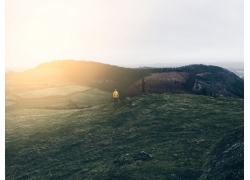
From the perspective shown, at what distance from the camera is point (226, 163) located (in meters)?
15.6

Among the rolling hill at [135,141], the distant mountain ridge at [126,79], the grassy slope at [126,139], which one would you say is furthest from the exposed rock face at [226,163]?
Result: the distant mountain ridge at [126,79]

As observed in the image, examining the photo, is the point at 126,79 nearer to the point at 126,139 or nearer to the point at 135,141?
the point at 126,139

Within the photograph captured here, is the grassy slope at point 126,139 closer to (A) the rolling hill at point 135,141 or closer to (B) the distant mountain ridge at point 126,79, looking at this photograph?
(A) the rolling hill at point 135,141

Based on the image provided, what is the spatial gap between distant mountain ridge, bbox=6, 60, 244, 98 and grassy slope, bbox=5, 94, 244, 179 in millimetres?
38987

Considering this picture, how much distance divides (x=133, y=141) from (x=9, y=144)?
17.6m

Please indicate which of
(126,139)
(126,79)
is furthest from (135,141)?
(126,79)

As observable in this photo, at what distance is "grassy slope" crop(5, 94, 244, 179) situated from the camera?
19828 mm

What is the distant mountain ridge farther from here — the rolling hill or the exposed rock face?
the exposed rock face

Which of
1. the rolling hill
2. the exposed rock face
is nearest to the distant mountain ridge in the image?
the rolling hill

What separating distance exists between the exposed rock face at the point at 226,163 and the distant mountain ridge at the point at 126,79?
59.4 m

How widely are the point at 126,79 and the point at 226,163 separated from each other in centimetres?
9987

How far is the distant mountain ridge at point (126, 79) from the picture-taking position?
9544 cm

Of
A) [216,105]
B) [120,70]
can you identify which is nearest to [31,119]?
[216,105]

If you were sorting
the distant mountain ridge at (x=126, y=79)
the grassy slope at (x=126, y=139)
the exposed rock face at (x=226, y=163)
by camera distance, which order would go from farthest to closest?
the distant mountain ridge at (x=126, y=79)
the grassy slope at (x=126, y=139)
the exposed rock face at (x=226, y=163)
